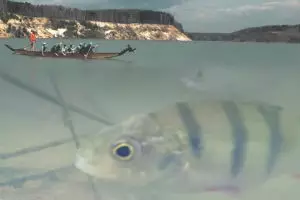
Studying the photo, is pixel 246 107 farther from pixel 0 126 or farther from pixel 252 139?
pixel 0 126

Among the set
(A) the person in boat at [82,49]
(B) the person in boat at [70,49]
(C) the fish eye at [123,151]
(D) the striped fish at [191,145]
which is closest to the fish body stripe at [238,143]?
(D) the striped fish at [191,145]

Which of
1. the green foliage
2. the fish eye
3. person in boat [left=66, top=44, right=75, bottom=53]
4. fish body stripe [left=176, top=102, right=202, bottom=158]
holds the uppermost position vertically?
fish body stripe [left=176, top=102, right=202, bottom=158]

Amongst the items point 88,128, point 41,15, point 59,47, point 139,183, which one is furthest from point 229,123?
point 41,15

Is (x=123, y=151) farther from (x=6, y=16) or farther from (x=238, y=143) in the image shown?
(x=6, y=16)

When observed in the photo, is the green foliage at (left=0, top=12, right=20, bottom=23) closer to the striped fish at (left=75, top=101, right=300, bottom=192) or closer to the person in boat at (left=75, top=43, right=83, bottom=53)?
the person in boat at (left=75, top=43, right=83, bottom=53)

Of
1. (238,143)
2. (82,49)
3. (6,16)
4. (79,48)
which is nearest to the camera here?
(238,143)

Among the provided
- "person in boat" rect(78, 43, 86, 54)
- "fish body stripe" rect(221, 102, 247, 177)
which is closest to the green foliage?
"person in boat" rect(78, 43, 86, 54)

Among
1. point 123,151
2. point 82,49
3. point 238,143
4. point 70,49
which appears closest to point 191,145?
point 238,143

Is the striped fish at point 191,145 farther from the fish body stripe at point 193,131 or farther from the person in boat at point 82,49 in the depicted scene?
the person in boat at point 82,49
